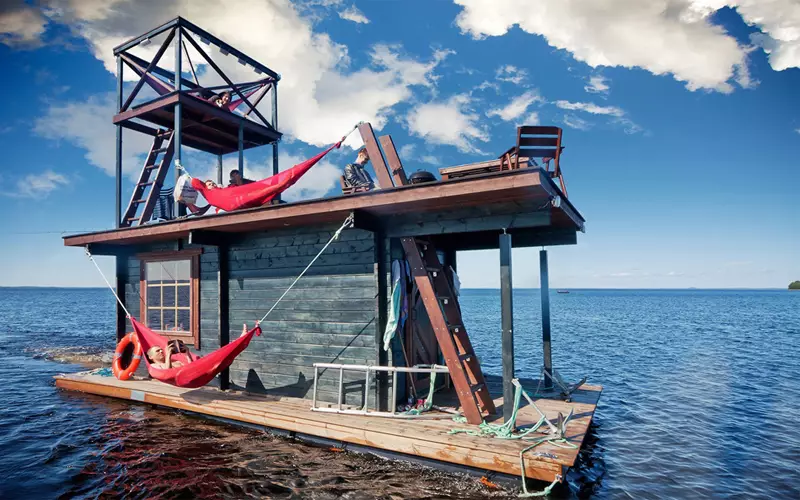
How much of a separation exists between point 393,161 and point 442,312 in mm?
2062

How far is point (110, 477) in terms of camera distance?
5.52m

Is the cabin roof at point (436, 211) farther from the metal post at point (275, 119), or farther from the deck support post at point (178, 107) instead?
the metal post at point (275, 119)

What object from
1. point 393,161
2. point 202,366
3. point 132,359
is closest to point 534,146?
point 393,161

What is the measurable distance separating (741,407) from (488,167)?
9.19m

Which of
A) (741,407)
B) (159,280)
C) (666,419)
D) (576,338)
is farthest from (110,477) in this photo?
(576,338)

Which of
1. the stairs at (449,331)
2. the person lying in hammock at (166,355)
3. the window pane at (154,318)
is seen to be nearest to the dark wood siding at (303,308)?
the person lying in hammock at (166,355)

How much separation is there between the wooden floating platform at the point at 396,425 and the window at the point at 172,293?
1.13 meters

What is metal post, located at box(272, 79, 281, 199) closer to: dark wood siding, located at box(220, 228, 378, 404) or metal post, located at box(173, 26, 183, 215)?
metal post, located at box(173, 26, 183, 215)

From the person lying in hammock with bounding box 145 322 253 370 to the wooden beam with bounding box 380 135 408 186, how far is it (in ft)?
12.3

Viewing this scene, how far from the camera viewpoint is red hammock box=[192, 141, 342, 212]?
6.98m

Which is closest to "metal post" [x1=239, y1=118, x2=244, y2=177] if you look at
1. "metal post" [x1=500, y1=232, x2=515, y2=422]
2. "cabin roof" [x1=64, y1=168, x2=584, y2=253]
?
"cabin roof" [x1=64, y1=168, x2=584, y2=253]

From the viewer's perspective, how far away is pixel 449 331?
5.74m

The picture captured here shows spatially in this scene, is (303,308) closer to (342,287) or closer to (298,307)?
(298,307)

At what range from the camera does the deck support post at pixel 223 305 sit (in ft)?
25.7
